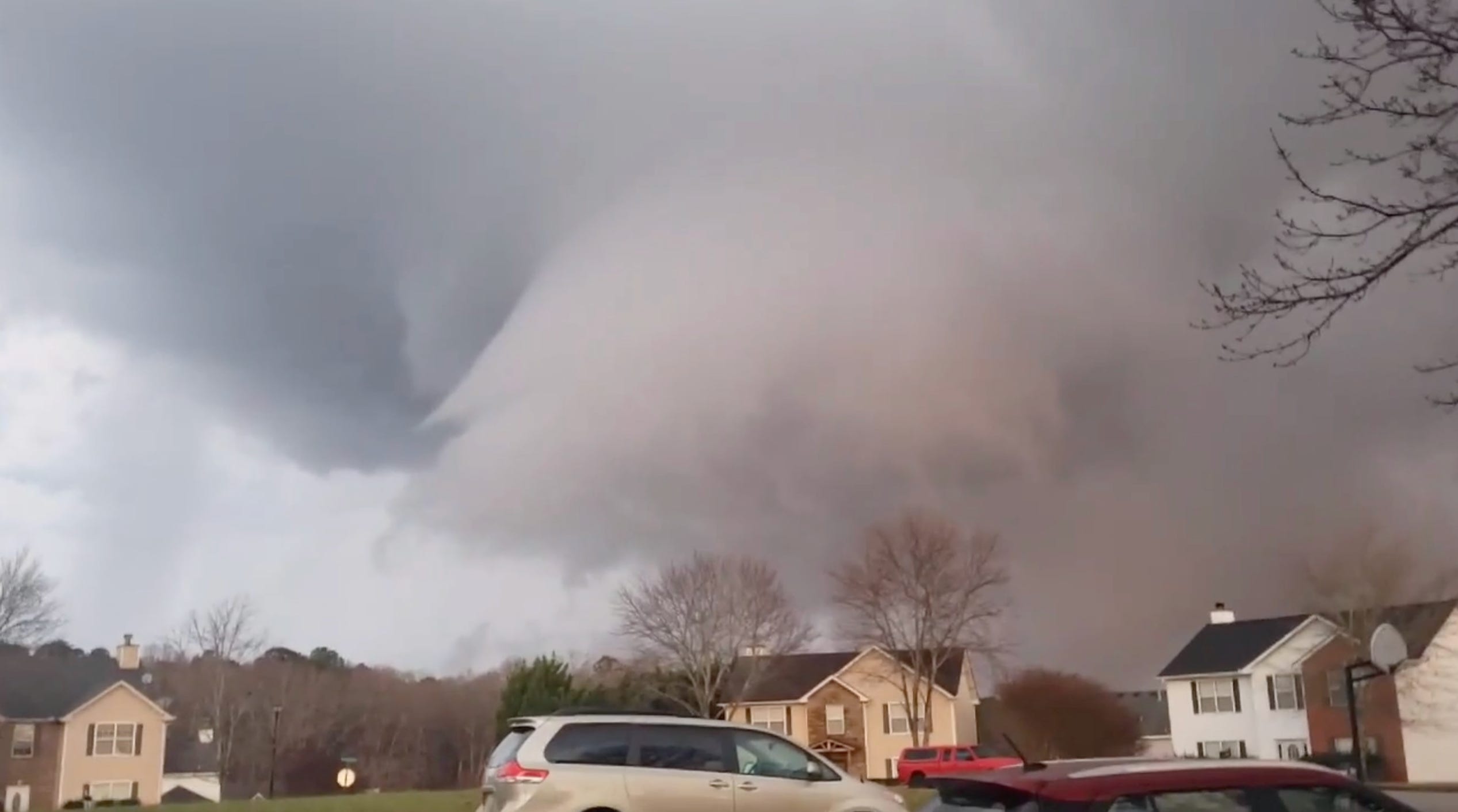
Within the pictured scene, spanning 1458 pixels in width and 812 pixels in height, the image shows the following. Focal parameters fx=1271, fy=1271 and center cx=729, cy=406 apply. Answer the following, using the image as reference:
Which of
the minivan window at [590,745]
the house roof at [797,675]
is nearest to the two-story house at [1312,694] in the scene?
the house roof at [797,675]

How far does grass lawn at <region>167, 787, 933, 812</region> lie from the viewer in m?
26.0

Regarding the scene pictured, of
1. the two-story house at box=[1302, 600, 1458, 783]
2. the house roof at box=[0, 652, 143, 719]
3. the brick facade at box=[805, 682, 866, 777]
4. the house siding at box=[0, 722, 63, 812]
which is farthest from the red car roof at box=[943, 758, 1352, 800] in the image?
the house roof at box=[0, 652, 143, 719]

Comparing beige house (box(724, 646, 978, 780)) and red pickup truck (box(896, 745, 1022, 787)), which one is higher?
beige house (box(724, 646, 978, 780))

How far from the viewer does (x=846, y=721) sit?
2884 inches

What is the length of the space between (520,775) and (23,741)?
6149 cm

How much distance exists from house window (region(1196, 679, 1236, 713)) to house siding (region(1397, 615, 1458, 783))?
864 centimetres

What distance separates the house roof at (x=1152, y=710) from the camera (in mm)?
103250

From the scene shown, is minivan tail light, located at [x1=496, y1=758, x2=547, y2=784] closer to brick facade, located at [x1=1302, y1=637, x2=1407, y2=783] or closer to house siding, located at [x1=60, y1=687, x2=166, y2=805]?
brick facade, located at [x1=1302, y1=637, x2=1407, y2=783]

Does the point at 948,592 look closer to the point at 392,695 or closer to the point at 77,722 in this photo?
the point at 77,722

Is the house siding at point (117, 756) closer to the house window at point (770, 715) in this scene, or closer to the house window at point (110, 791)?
the house window at point (110, 791)

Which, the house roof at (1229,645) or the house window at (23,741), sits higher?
the house roof at (1229,645)

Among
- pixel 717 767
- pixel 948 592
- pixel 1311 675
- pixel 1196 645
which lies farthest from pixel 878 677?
pixel 717 767

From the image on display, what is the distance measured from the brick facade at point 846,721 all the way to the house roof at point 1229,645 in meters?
17.0

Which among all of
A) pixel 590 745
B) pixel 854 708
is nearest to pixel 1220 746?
pixel 854 708
